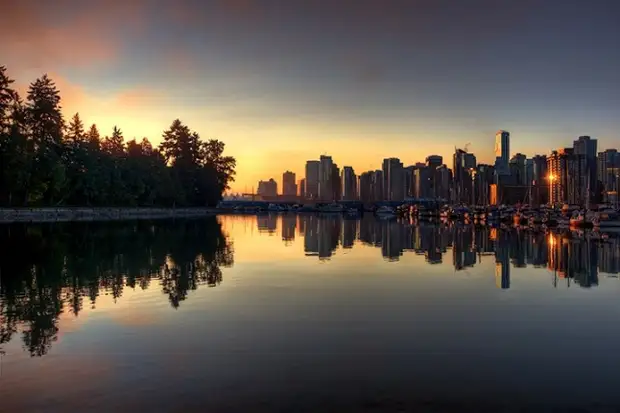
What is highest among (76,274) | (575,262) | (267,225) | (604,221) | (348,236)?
(604,221)

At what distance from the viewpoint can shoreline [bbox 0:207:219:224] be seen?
319ft

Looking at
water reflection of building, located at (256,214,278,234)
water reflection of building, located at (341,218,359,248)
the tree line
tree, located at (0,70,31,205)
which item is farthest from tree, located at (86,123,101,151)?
water reflection of building, located at (341,218,359,248)

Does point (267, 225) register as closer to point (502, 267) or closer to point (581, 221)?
point (581, 221)

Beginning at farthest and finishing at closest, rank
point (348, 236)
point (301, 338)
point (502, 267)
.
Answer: point (348, 236), point (502, 267), point (301, 338)

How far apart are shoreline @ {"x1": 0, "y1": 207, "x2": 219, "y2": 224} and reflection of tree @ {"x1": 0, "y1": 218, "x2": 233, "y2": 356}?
4561 cm

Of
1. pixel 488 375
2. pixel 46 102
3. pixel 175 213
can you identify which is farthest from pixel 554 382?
pixel 175 213

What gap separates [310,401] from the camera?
1267cm

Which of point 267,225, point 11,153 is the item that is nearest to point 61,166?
point 11,153

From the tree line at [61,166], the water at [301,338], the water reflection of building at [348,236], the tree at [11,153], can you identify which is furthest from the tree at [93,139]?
the water at [301,338]

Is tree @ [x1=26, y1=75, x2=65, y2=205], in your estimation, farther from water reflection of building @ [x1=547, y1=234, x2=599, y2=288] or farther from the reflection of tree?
water reflection of building @ [x1=547, y1=234, x2=599, y2=288]

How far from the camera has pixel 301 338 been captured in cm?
1842

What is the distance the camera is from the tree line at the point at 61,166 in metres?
101

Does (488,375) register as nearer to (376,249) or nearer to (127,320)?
(127,320)

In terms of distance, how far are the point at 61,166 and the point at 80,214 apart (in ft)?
53.9
